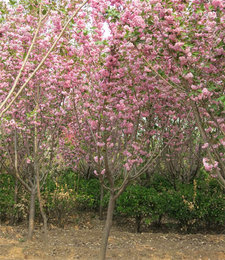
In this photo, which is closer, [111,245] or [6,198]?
[111,245]

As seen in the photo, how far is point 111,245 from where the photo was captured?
6.09 metres

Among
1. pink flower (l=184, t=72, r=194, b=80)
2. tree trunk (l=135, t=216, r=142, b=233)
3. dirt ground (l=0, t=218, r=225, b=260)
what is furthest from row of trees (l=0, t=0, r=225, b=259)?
tree trunk (l=135, t=216, r=142, b=233)

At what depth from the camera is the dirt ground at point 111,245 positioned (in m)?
5.49

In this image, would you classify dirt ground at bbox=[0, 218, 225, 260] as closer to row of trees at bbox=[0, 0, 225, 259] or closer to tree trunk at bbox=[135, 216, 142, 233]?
tree trunk at bbox=[135, 216, 142, 233]

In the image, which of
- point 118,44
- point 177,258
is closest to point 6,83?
point 118,44

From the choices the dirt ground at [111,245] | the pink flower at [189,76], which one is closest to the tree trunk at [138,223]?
the dirt ground at [111,245]

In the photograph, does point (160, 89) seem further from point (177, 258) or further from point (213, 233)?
point (213, 233)

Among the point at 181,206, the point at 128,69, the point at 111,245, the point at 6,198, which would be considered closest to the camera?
the point at 128,69

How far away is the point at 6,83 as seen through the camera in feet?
17.6

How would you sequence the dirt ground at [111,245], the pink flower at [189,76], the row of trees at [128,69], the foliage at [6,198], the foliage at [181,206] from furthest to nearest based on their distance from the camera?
the foliage at [6,198] → the foliage at [181,206] → the dirt ground at [111,245] → the row of trees at [128,69] → the pink flower at [189,76]

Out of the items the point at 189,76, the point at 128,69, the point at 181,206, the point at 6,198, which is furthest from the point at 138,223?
the point at 189,76

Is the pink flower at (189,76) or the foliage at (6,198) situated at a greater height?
the pink flower at (189,76)

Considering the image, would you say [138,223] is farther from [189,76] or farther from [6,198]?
[189,76]

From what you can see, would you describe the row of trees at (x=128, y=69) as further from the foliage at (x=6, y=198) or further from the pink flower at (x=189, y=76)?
the foliage at (x=6, y=198)
